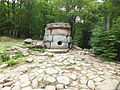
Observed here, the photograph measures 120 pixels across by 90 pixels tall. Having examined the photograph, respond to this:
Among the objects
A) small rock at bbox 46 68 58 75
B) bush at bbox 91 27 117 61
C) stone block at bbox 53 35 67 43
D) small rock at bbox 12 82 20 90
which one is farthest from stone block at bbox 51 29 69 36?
small rock at bbox 12 82 20 90

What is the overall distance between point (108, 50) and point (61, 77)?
3.45 meters

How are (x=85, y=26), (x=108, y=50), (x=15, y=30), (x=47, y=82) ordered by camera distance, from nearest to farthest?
1. (x=47, y=82)
2. (x=108, y=50)
3. (x=85, y=26)
4. (x=15, y=30)

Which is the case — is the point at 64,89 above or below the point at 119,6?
below

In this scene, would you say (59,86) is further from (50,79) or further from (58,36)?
(58,36)

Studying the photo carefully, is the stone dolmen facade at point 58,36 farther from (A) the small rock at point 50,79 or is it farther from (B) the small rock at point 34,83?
(B) the small rock at point 34,83

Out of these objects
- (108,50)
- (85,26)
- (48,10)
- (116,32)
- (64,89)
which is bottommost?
(64,89)

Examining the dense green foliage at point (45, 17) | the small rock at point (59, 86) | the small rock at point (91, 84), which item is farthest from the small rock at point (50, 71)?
the dense green foliage at point (45, 17)

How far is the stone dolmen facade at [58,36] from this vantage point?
698 cm

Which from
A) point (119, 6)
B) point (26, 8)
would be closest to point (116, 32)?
point (119, 6)

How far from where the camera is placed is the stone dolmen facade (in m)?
6.98

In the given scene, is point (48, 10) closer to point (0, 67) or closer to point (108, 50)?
point (108, 50)

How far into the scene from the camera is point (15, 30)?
13.1 metres

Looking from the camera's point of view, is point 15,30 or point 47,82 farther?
point 15,30

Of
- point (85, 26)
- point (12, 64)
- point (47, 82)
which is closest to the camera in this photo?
point (47, 82)
